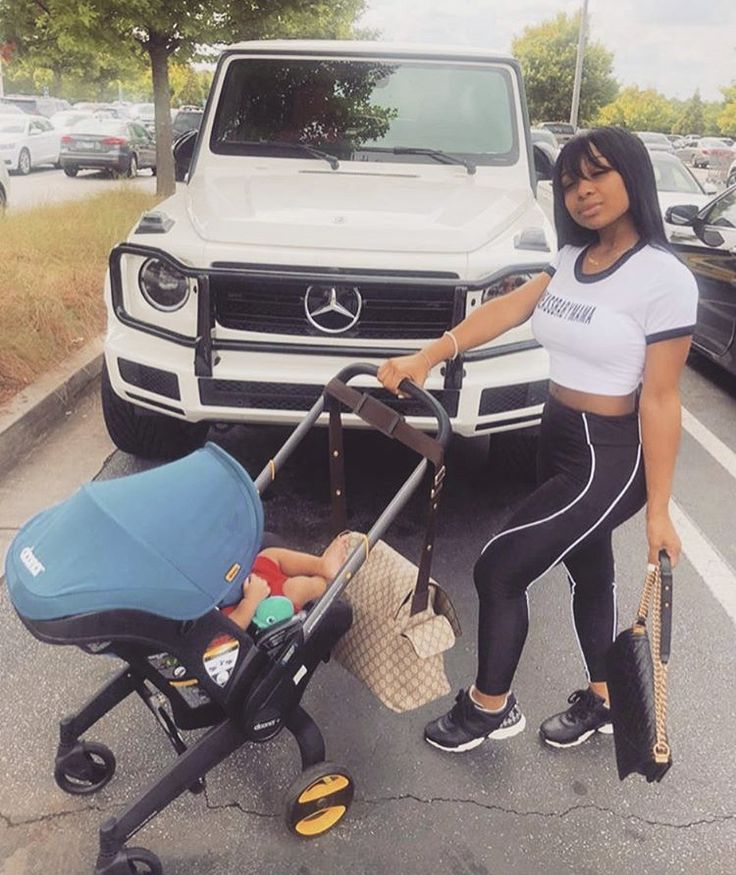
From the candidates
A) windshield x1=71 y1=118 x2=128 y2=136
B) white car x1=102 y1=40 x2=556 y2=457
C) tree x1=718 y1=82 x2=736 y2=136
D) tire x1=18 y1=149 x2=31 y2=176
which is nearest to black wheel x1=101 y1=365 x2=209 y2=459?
white car x1=102 y1=40 x2=556 y2=457

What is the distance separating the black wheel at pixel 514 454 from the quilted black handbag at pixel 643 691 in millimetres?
1933

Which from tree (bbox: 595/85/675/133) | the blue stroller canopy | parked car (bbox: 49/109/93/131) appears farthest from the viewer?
tree (bbox: 595/85/675/133)

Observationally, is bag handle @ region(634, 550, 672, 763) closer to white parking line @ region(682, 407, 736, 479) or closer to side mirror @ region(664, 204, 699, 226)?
white parking line @ region(682, 407, 736, 479)

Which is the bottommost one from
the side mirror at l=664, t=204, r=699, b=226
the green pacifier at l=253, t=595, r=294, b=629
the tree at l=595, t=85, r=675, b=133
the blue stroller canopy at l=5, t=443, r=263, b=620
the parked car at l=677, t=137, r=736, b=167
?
the tree at l=595, t=85, r=675, b=133

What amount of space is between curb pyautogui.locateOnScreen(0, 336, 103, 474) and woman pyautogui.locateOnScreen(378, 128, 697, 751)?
9.58ft

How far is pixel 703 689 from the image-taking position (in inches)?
116

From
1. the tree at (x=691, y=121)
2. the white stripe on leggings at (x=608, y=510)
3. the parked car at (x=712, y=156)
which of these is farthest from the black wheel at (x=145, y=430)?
the tree at (x=691, y=121)

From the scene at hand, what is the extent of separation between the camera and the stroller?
1.78 m

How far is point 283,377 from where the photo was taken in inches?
136

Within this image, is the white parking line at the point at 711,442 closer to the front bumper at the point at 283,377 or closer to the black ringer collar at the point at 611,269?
the front bumper at the point at 283,377

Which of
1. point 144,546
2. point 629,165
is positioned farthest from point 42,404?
point 629,165

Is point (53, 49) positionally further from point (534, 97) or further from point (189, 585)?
point (534, 97)

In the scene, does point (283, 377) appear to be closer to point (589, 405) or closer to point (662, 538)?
point (589, 405)

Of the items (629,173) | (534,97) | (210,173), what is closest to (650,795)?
(629,173)
